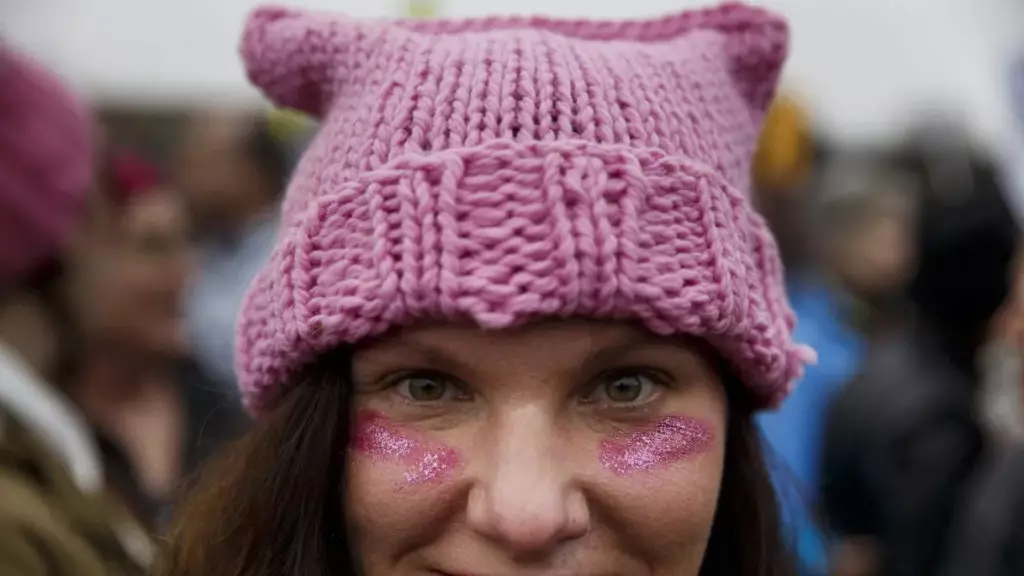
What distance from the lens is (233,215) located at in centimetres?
423

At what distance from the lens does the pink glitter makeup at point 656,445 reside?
49.7 inches

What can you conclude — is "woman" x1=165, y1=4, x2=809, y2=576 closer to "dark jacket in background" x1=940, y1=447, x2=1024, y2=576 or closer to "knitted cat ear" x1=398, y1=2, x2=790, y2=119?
"knitted cat ear" x1=398, y1=2, x2=790, y2=119

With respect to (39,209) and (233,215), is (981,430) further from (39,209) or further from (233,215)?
(233,215)

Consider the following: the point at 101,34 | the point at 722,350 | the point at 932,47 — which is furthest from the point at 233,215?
the point at 722,350

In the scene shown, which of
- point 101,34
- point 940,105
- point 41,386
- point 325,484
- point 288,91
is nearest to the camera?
point 325,484

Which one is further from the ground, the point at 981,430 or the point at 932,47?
the point at 932,47

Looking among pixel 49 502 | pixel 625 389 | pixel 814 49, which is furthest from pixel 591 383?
pixel 814 49

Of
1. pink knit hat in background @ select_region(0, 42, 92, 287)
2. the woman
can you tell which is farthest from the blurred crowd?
the woman

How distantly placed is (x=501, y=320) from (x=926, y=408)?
2082mm

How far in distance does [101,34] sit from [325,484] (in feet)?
10.1

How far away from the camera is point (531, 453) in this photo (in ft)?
3.94

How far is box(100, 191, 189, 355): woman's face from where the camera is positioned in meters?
2.62

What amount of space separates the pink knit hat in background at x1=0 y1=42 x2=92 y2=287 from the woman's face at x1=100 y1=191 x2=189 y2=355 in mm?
361

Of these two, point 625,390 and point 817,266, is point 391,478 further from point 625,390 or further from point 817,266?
point 817,266
